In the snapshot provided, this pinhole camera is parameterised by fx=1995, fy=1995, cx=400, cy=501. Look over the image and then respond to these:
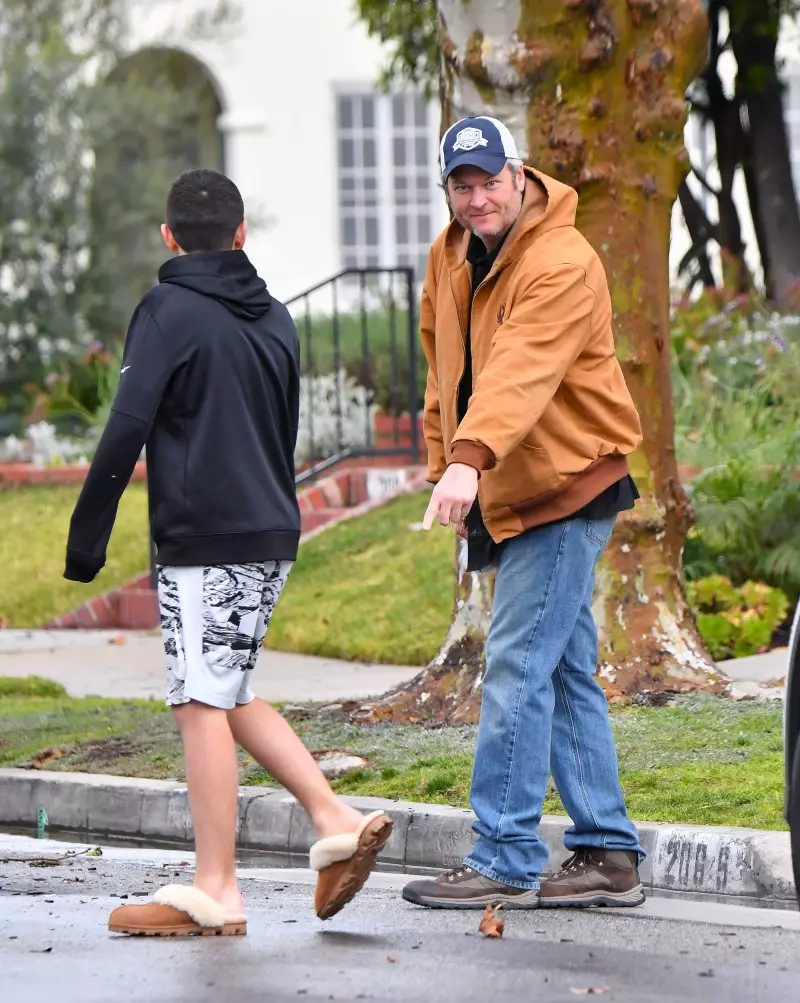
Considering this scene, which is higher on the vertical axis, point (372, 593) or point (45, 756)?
point (372, 593)

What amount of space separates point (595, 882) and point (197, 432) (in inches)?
58.2

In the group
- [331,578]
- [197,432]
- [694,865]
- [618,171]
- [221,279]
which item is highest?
[618,171]

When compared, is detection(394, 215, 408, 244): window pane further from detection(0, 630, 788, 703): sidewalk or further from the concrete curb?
the concrete curb

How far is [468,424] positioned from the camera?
171 inches

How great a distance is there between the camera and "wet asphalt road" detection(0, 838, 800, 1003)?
151 inches

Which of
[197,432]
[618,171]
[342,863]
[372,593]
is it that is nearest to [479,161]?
[197,432]

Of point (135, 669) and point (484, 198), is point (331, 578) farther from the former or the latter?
point (484, 198)

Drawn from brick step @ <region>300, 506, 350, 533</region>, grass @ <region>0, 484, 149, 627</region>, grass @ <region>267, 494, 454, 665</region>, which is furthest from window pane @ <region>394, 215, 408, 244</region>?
grass @ <region>267, 494, 454, 665</region>

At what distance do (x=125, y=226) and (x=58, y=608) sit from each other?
7242mm

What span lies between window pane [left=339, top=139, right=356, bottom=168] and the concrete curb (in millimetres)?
14984

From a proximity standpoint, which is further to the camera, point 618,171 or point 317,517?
point 317,517

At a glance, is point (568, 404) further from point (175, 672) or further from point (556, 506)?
point (175, 672)

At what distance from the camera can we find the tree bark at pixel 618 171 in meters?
A: 7.36

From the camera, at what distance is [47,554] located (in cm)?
1274
